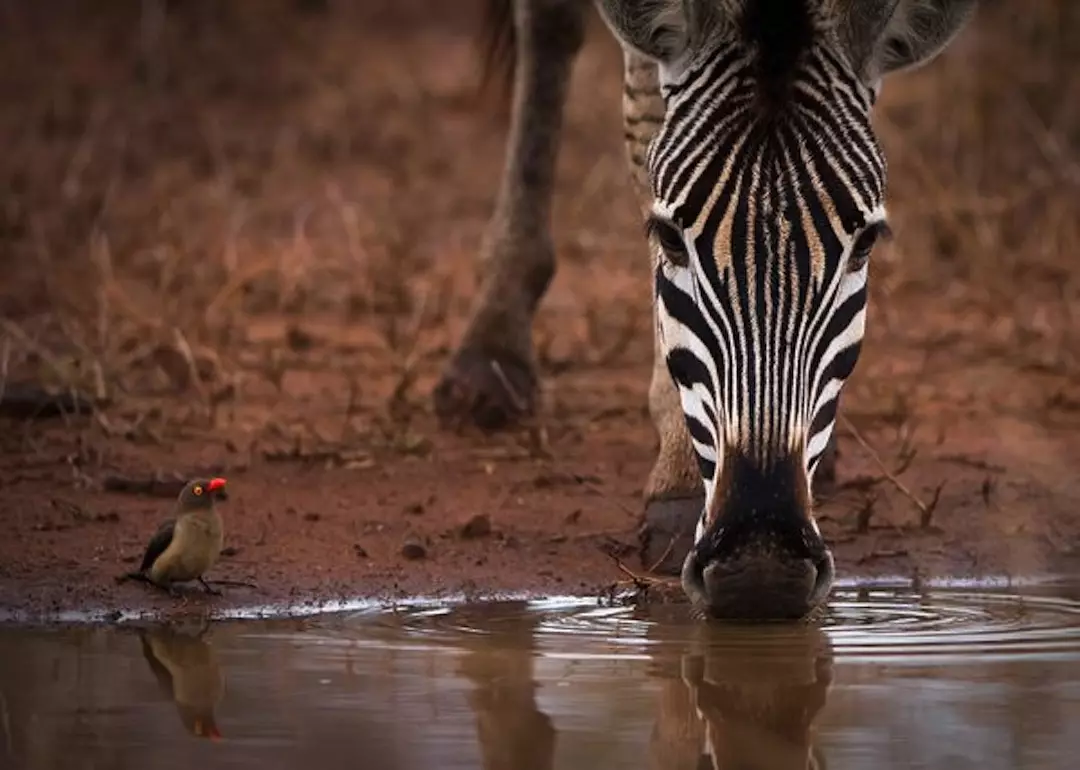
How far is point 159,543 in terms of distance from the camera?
567 centimetres

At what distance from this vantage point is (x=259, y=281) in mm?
9648

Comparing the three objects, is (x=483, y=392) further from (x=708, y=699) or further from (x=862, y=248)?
(x=708, y=699)

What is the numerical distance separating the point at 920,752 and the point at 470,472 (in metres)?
3.15

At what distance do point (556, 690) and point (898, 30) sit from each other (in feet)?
5.79

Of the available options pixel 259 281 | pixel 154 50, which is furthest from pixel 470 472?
pixel 154 50

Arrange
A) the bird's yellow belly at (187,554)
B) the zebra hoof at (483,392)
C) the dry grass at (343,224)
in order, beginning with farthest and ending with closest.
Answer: the dry grass at (343,224) → the zebra hoof at (483,392) → the bird's yellow belly at (187,554)

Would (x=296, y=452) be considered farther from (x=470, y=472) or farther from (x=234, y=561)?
(x=234, y=561)

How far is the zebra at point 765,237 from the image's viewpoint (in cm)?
486

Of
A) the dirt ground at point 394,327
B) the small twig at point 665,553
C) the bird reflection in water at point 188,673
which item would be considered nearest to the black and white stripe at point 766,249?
the small twig at point 665,553

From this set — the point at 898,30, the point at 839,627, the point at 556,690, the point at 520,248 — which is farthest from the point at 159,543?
the point at 520,248

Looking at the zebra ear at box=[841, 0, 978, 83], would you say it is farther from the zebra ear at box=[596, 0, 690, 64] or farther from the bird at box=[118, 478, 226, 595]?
the bird at box=[118, 478, 226, 595]

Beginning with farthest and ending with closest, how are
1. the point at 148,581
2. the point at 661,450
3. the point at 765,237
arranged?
the point at 661,450
the point at 148,581
the point at 765,237

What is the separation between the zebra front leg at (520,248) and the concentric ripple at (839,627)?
2.13 metres

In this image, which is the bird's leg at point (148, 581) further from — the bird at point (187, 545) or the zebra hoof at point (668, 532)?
the zebra hoof at point (668, 532)
